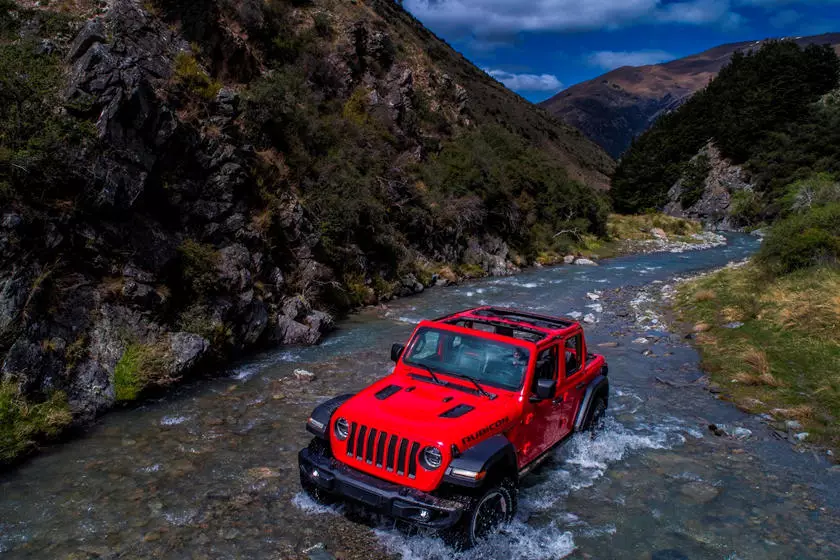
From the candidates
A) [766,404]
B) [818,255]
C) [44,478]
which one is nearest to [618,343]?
A: [766,404]

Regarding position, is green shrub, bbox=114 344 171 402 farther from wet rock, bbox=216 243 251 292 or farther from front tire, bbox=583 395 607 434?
front tire, bbox=583 395 607 434

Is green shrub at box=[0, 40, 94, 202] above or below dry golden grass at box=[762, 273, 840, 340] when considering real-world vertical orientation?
above

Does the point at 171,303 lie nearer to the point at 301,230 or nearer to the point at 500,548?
the point at 301,230

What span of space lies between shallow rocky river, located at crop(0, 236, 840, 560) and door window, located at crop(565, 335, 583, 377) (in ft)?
4.20

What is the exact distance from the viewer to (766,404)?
1056 cm

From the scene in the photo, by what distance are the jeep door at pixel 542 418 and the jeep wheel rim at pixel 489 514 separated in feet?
2.55

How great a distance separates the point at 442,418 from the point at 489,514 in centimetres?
108

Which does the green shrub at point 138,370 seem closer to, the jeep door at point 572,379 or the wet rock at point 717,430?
the jeep door at point 572,379

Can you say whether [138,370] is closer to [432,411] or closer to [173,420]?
[173,420]

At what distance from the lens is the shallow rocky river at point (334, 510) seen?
585cm

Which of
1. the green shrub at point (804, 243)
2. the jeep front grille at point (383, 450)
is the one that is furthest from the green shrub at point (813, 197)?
the jeep front grille at point (383, 450)

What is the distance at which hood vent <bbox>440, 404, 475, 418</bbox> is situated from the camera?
18.6 feet

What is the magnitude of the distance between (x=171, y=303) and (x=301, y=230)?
693 centimetres

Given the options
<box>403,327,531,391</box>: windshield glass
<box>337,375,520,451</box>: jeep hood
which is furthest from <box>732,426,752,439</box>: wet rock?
<box>337,375,520,451</box>: jeep hood
